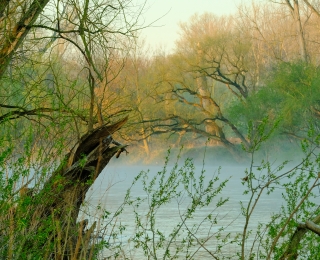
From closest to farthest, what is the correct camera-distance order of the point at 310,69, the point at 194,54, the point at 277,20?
the point at 310,69 < the point at 194,54 < the point at 277,20

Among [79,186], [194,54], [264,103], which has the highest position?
[194,54]

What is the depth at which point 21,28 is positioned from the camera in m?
5.75

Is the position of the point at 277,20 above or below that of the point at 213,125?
above

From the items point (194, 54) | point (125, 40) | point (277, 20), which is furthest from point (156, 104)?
point (125, 40)

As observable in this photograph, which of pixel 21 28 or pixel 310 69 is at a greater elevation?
pixel 310 69

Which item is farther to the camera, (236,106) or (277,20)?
(277,20)

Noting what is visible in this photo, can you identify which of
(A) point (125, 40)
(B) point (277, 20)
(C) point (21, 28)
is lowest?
(C) point (21, 28)

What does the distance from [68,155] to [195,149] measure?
33814 millimetres

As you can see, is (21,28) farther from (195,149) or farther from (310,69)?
(195,149)


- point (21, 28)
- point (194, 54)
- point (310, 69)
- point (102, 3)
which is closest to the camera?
point (21, 28)

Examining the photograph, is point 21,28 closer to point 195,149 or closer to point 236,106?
point 236,106

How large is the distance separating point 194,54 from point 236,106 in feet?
11.9

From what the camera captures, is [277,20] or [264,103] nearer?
[264,103]

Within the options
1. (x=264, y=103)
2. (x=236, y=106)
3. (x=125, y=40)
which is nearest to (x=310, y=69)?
(x=264, y=103)
